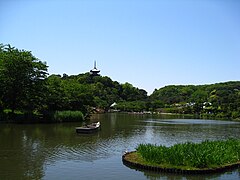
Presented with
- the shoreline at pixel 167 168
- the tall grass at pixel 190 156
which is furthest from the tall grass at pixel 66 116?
the tall grass at pixel 190 156

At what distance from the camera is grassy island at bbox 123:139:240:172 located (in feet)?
52.2

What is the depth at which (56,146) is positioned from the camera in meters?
23.8

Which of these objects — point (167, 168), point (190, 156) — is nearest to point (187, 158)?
point (190, 156)

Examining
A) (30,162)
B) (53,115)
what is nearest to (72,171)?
(30,162)

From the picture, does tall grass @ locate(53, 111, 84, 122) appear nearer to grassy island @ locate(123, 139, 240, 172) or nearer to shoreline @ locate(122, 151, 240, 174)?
shoreline @ locate(122, 151, 240, 174)

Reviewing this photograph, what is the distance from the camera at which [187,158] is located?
16.1 meters

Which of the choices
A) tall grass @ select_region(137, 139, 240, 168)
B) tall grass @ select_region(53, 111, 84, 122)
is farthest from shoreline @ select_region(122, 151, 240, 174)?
tall grass @ select_region(53, 111, 84, 122)

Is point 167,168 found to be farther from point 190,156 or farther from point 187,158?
point 190,156

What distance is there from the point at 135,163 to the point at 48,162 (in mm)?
5086

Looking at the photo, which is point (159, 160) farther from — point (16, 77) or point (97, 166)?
point (16, 77)

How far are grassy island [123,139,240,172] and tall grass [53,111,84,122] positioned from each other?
31979 millimetres

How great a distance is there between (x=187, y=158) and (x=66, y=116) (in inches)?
1429

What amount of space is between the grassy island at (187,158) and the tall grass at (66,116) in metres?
32.0

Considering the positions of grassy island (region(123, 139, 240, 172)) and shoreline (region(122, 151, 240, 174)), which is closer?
shoreline (region(122, 151, 240, 174))
